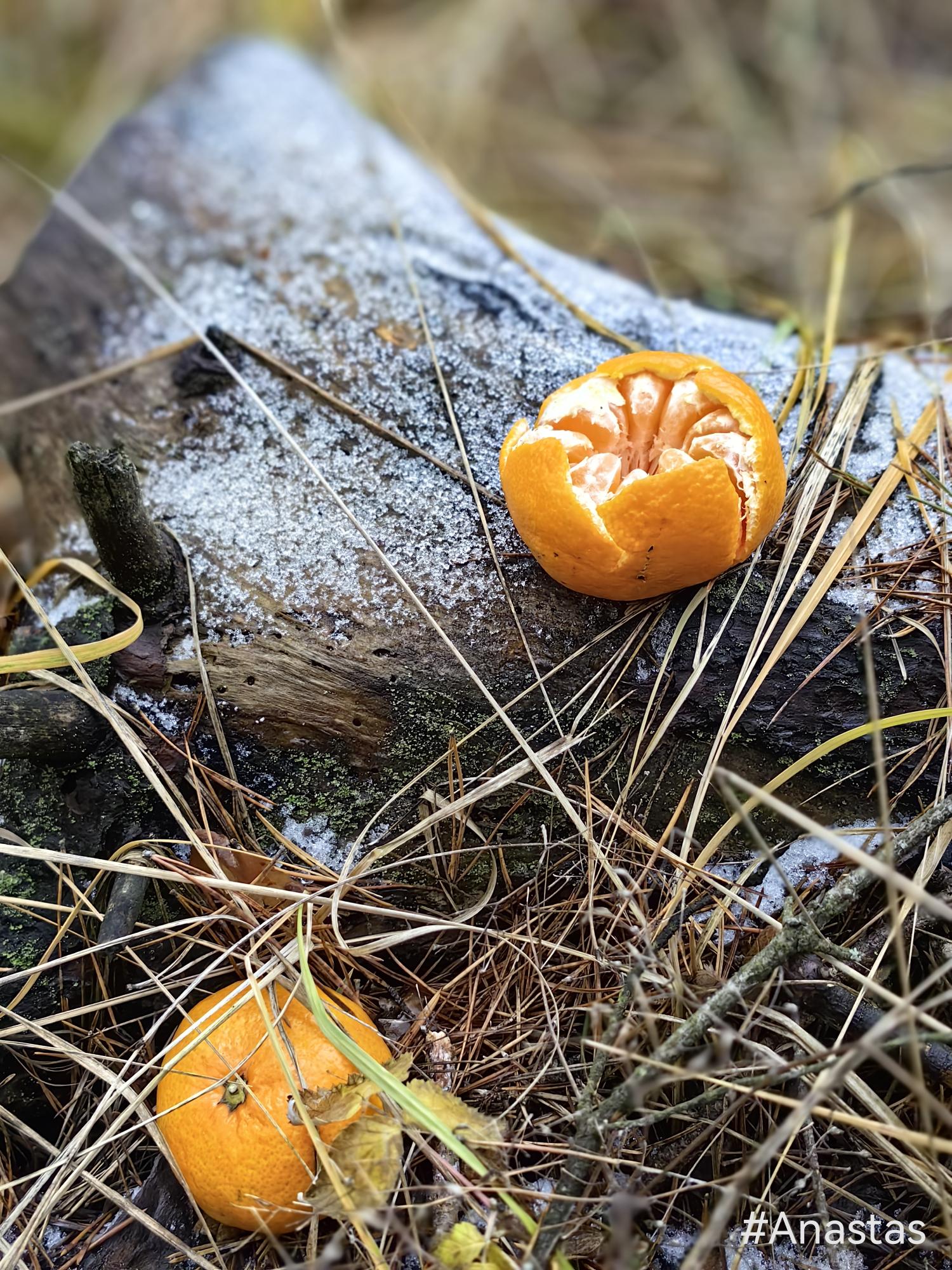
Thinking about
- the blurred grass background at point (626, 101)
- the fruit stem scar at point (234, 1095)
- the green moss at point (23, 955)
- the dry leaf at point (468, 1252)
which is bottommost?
the dry leaf at point (468, 1252)

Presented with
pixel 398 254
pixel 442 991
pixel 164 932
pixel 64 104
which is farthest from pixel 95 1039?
pixel 64 104

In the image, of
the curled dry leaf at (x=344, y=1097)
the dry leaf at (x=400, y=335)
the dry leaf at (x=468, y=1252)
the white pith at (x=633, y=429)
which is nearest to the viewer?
the dry leaf at (x=468, y=1252)

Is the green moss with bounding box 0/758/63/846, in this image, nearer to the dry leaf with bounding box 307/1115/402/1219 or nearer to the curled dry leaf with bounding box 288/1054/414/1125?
the curled dry leaf with bounding box 288/1054/414/1125

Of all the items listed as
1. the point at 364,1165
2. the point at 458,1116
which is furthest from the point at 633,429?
the point at 364,1165

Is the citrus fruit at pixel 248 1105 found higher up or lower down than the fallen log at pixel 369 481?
lower down

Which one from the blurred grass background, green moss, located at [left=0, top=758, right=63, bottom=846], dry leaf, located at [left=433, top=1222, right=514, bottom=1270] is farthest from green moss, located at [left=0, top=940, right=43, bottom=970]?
the blurred grass background

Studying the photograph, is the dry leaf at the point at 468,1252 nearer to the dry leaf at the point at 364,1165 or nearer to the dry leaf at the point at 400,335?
the dry leaf at the point at 364,1165

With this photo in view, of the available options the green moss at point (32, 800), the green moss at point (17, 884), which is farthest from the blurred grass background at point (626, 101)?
the green moss at point (17, 884)
